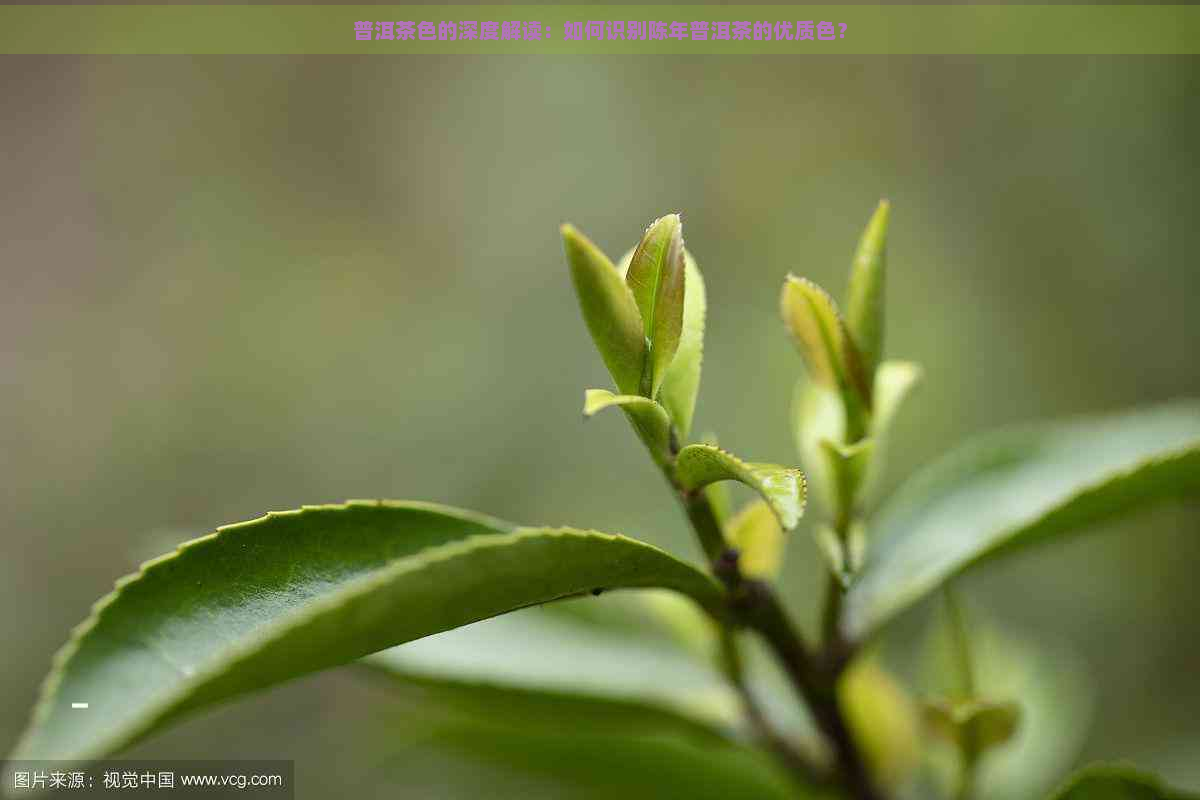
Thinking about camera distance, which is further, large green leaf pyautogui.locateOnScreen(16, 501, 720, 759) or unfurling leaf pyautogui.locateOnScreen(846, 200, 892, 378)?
unfurling leaf pyautogui.locateOnScreen(846, 200, 892, 378)

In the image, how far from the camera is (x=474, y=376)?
3.37 m

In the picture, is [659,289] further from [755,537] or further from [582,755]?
[582,755]

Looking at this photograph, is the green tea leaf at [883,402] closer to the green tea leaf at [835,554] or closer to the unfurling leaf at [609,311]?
the green tea leaf at [835,554]

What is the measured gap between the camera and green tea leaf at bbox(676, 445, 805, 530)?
2.85ft

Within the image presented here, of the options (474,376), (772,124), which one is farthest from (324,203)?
(772,124)

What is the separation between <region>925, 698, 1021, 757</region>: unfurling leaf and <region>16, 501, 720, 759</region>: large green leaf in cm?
35

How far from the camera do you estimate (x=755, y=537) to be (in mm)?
1130

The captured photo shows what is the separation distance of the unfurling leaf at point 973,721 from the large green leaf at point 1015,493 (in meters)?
0.15

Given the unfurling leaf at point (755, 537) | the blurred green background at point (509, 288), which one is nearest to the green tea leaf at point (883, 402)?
the unfurling leaf at point (755, 537)

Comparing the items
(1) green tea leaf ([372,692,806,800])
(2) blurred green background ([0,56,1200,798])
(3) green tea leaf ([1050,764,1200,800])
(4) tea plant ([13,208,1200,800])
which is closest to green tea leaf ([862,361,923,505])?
(4) tea plant ([13,208,1200,800])

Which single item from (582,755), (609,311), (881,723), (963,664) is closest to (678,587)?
(609,311)

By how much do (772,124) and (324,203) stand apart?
163cm

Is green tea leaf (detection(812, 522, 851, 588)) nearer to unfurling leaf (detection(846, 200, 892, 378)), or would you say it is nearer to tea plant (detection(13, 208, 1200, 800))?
tea plant (detection(13, 208, 1200, 800))

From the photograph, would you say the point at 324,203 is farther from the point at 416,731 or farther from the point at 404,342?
the point at 416,731
